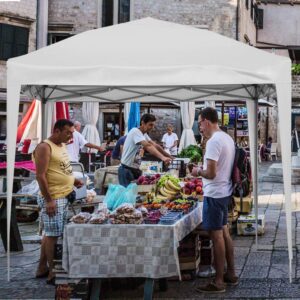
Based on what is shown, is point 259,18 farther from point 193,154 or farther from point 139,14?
point 193,154

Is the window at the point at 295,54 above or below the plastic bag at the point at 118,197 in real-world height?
above

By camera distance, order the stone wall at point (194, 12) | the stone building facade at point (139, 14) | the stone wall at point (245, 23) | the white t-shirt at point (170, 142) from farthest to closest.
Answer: the stone wall at point (245, 23), the stone wall at point (194, 12), the stone building facade at point (139, 14), the white t-shirt at point (170, 142)

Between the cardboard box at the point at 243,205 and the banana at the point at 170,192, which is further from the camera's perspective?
the cardboard box at the point at 243,205

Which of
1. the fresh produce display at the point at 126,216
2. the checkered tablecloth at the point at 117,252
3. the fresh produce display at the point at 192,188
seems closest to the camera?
the checkered tablecloth at the point at 117,252

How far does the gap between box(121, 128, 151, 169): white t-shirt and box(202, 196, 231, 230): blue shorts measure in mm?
2821

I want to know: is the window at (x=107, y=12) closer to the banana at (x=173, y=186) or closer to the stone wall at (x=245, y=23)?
the stone wall at (x=245, y=23)

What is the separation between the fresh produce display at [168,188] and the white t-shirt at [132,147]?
2.95 ft

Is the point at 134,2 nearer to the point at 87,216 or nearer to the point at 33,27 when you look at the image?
the point at 33,27

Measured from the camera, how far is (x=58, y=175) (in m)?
6.83

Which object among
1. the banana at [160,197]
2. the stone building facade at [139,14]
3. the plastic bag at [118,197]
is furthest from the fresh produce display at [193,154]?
the stone building facade at [139,14]

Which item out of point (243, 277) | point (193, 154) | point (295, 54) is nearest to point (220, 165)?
point (243, 277)

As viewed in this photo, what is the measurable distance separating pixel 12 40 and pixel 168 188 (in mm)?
20836

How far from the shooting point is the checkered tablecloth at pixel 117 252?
609cm

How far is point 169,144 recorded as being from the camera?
22.8m
